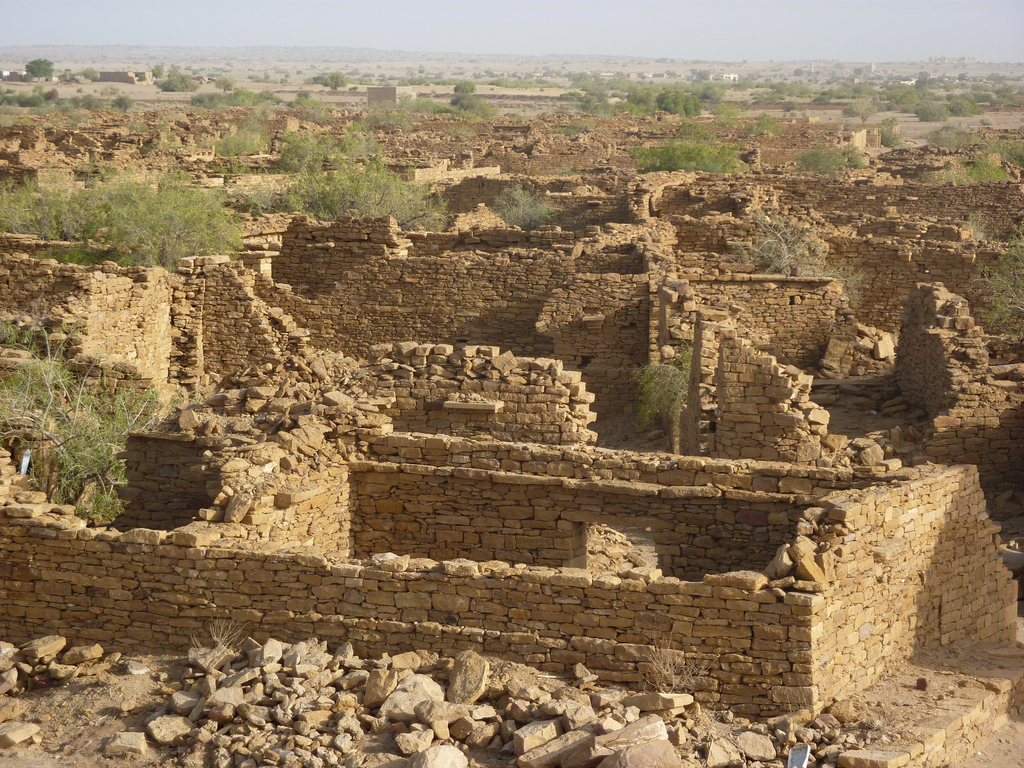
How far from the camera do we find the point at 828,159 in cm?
3878

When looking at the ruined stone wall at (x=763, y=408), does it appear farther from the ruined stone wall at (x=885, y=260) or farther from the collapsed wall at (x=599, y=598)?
the ruined stone wall at (x=885, y=260)

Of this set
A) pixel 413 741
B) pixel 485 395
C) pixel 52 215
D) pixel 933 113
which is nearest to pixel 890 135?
pixel 933 113

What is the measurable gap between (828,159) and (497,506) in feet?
104

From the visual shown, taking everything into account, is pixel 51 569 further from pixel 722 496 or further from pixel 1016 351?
pixel 1016 351

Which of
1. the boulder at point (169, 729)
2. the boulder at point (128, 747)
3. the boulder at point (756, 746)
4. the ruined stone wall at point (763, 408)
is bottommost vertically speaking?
the boulder at point (128, 747)

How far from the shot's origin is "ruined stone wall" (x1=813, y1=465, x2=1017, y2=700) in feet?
24.6

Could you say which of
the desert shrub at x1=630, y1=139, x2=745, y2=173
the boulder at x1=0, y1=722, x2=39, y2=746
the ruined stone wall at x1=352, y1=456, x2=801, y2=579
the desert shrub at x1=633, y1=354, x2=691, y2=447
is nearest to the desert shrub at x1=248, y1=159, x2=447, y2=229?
the desert shrub at x1=633, y1=354, x2=691, y2=447

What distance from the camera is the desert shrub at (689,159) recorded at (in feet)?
113

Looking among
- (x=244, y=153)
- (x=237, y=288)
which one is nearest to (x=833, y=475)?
(x=237, y=288)

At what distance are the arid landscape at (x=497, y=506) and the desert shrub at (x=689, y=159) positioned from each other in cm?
1579

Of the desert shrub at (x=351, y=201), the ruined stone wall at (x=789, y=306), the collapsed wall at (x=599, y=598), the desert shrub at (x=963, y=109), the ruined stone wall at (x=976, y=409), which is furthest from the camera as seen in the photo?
the desert shrub at (x=963, y=109)

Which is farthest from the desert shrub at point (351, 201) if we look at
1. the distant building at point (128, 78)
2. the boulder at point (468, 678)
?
the distant building at point (128, 78)

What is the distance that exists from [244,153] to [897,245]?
66.9 ft

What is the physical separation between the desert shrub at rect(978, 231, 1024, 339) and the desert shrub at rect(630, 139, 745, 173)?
1520 cm
